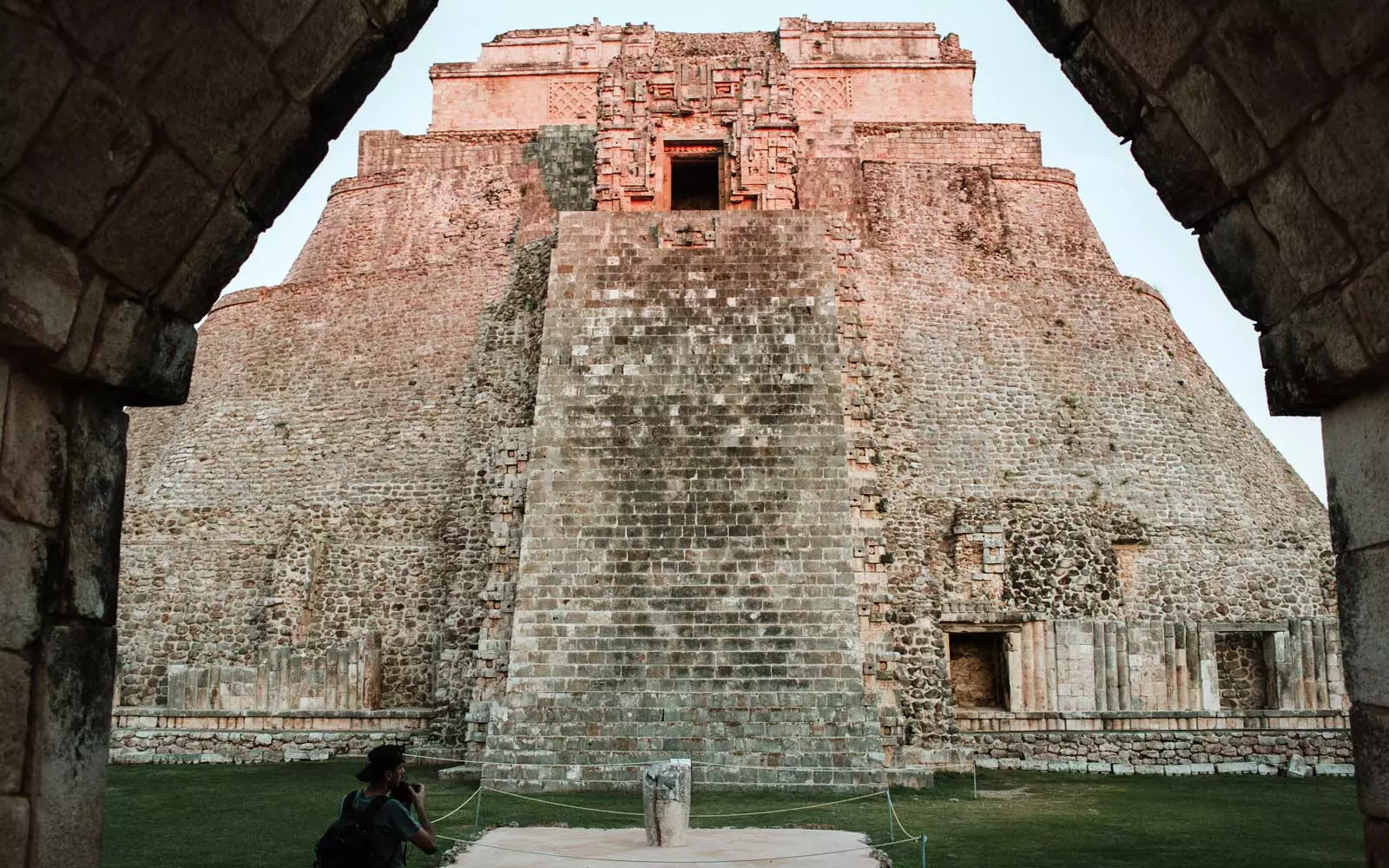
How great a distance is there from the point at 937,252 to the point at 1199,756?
9.98 metres

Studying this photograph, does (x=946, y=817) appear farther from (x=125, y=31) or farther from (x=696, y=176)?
(x=696, y=176)

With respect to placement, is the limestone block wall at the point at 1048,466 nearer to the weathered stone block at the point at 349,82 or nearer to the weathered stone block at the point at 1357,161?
the weathered stone block at the point at 349,82

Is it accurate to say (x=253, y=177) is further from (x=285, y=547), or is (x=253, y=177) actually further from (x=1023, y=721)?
(x=285, y=547)

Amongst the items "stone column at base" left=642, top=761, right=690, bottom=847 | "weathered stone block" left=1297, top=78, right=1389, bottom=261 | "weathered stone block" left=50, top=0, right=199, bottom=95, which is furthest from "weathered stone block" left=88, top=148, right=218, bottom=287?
"stone column at base" left=642, top=761, right=690, bottom=847

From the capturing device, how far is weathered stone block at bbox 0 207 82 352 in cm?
320

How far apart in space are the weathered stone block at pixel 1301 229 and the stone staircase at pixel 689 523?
27.6 feet

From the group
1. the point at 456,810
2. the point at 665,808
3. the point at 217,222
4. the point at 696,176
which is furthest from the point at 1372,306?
the point at 696,176

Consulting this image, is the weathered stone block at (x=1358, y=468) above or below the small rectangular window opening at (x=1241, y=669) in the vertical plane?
above

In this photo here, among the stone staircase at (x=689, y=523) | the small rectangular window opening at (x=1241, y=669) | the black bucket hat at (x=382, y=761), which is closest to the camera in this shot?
the black bucket hat at (x=382, y=761)

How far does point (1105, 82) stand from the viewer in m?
4.00

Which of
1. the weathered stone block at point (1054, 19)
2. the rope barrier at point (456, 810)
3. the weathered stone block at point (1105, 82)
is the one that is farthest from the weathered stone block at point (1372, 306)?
the rope barrier at point (456, 810)

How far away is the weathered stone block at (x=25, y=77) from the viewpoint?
2.95 m

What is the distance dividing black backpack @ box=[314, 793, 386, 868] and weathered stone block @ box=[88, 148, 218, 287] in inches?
81.0

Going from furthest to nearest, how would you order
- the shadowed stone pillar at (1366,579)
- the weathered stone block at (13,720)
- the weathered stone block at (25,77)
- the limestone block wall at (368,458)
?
the limestone block wall at (368,458)
the shadowed stone pillar at (1366,579)
the weathered stone block at (13,720)
the weathered stone block at (25,77)
